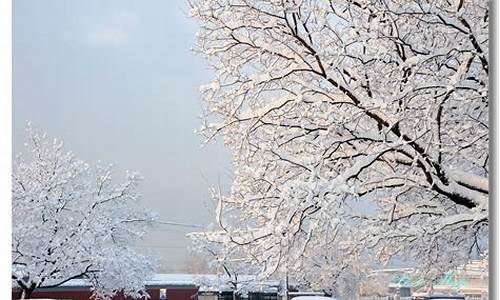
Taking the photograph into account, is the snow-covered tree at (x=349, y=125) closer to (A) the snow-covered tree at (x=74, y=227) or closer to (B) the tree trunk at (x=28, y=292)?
(A) the snow-covered tree at (x=74, y=227)

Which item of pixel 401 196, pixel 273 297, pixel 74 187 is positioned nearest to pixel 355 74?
pixel 401 196

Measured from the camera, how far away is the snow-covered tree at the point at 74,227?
236cm

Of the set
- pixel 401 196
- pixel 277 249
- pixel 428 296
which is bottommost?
pixel 428 296

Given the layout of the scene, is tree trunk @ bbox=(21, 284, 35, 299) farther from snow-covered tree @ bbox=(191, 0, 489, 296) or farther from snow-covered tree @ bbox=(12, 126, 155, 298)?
snow-covered tree @ bbox=(191, 0, 489, 296)

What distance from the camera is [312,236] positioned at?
7.48ft

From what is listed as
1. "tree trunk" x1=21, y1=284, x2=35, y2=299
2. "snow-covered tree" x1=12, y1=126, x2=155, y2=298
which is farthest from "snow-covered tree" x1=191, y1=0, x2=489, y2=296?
"tree trunk" x1=21, y1=284, x2=35, y2=299

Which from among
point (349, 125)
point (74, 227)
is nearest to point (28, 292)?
point (74, 227)

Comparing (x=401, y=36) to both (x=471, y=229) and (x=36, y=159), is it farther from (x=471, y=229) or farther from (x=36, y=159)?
(x=36, y=159)

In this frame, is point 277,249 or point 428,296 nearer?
point 277,249

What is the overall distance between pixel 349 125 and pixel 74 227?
3.67ft

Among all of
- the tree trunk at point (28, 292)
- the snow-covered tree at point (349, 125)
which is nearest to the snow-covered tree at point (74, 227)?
the tree trunk at point (28, 292)

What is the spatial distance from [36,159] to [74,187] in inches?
10.6

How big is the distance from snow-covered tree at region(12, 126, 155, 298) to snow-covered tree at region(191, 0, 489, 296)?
291mm

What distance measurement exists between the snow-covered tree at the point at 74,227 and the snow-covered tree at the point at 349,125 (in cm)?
29
